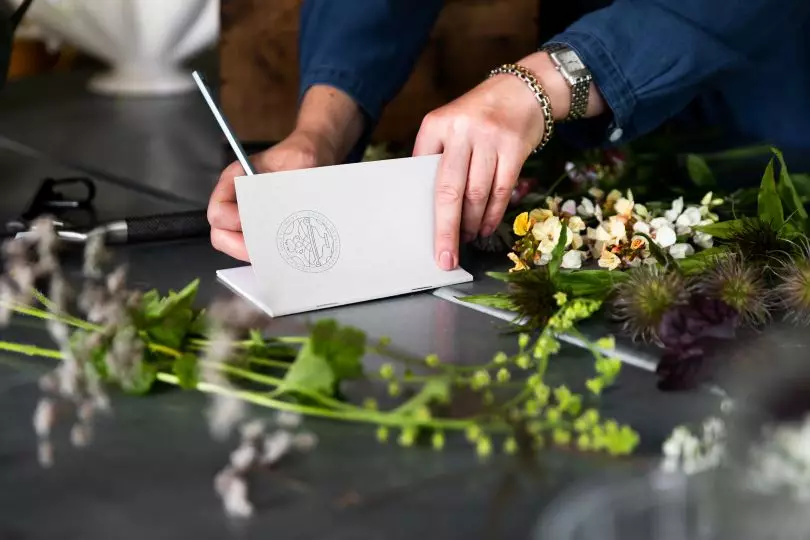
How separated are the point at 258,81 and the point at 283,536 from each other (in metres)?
1.11

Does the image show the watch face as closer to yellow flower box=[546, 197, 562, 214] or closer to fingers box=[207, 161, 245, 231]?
yellow flower box=[546, 197, 562, 214]

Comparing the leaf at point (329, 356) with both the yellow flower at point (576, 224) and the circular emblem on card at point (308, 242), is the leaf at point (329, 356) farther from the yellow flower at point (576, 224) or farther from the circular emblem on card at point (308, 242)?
the yellow flower at point (576, 224)

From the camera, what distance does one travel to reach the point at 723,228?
87 cm

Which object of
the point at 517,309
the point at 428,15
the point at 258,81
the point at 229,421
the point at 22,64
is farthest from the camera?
the point at 258,81

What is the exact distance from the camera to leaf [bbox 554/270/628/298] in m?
0.77

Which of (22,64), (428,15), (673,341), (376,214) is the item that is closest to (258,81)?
(428,15)

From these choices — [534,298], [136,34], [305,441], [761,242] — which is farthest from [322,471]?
[136,34]

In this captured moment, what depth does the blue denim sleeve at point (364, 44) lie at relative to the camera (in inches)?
48.0

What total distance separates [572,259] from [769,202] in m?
0.18

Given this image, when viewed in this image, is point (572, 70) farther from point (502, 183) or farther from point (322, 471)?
point (322, 471)

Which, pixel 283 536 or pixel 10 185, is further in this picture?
pixel 10 185

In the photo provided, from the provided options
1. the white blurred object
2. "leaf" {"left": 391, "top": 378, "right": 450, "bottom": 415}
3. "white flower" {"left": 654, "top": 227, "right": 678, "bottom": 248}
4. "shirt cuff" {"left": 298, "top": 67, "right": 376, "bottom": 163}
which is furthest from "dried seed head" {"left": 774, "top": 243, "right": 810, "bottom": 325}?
the white blurred object

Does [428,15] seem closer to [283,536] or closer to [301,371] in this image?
[301,371]

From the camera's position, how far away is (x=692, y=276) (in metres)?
0.76
